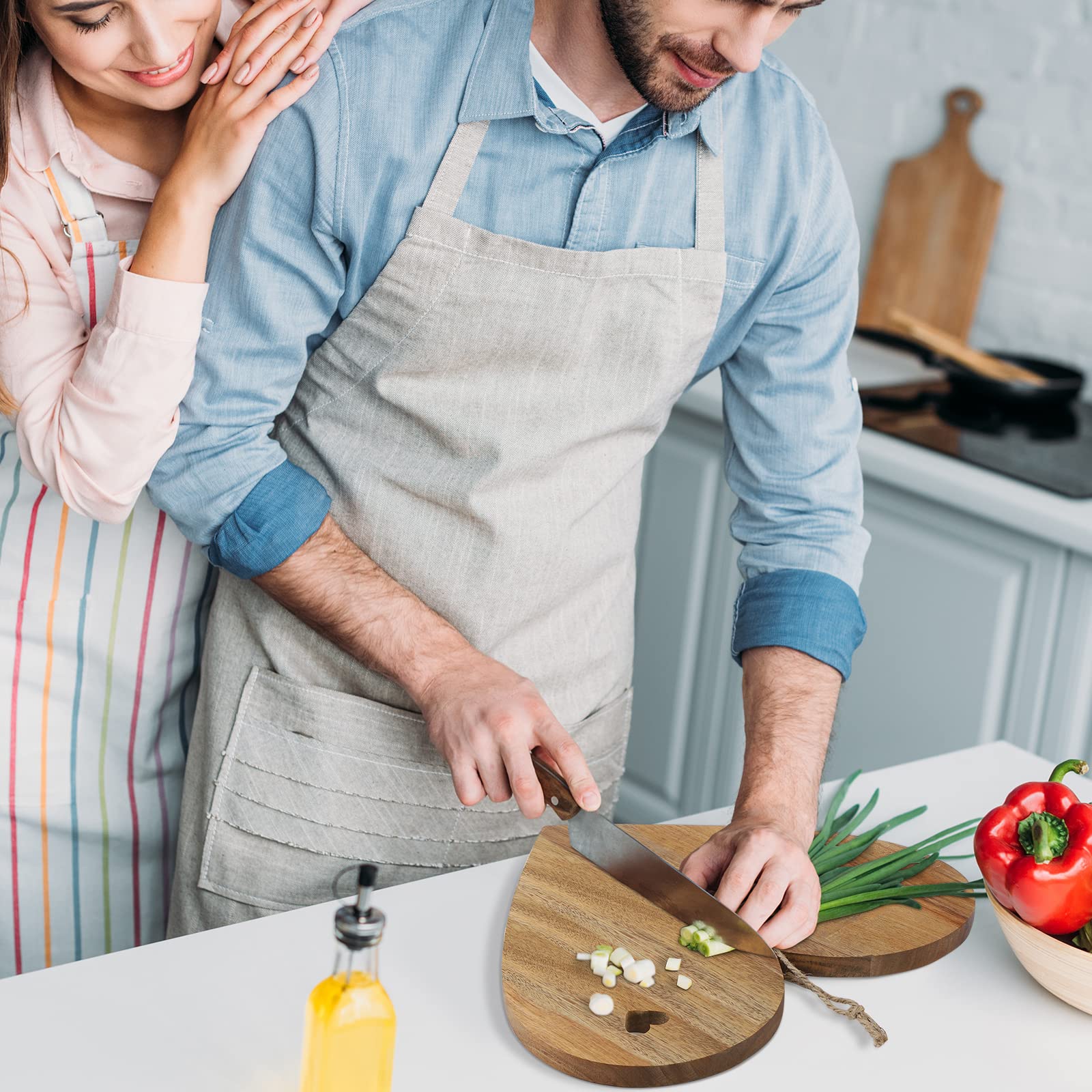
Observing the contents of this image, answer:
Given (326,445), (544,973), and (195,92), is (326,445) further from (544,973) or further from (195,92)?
(544,973)

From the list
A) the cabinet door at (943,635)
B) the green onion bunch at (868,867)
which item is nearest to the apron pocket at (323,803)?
the green onion bunch at (868,867)

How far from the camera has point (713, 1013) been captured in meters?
1.02

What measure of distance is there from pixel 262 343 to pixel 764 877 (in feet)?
2.10

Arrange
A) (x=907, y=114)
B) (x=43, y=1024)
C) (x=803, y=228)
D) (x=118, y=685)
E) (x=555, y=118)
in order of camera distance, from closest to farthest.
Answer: (x=43, y=1024), (x=555, y=118), (x=803, y=228), (x=118, y=685), (x=907, y=114)

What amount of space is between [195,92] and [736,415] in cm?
65

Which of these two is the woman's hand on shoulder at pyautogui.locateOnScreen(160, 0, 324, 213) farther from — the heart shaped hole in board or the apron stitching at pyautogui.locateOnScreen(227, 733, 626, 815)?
the heart shaped hole in board

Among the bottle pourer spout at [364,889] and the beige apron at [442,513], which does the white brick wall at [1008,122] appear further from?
the bottle pourer spout at [364,889]

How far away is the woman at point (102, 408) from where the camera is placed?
1238mm

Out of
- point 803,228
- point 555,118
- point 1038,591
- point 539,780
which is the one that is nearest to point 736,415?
point 803,228

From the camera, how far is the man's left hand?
1.11 meters

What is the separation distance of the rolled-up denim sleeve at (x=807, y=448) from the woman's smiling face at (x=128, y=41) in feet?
2.01

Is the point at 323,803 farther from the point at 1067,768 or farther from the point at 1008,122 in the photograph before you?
the point at 1008,122

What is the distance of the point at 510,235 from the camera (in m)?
1.30

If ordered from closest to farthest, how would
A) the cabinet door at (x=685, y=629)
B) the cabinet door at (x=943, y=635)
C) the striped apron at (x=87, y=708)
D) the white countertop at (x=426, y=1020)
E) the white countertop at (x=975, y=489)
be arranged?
the white countertop at (x=426, y=1020) < the striped apron at (x=87, y=708) < the white countertop at (x=975, y=489) < the cabinet door at (x=943, y=635) < the cabinet door at (x=685, y=629)
